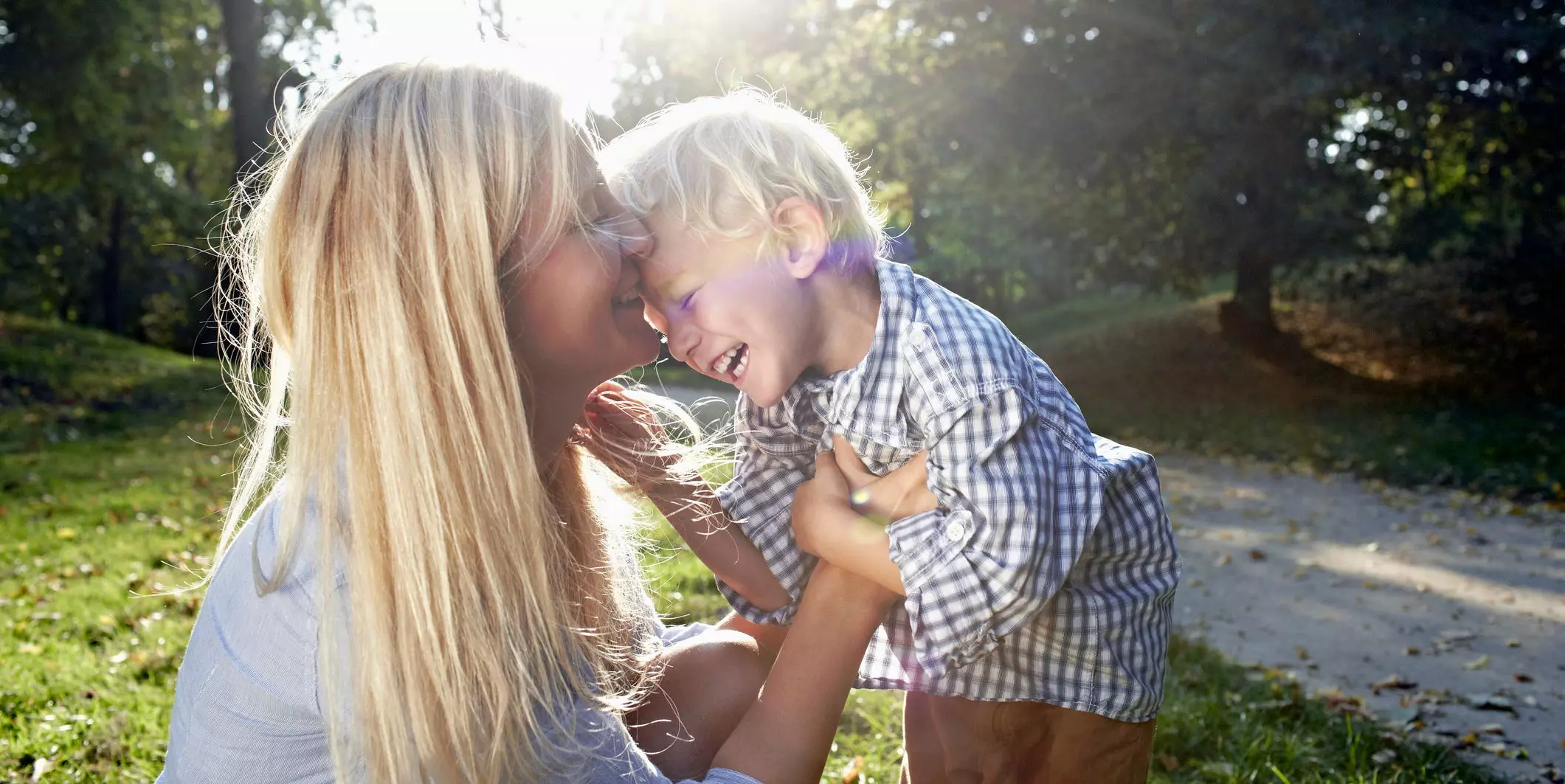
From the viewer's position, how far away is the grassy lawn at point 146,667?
3.27 metres

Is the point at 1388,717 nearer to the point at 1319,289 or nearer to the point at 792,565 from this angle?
the point at 792,565

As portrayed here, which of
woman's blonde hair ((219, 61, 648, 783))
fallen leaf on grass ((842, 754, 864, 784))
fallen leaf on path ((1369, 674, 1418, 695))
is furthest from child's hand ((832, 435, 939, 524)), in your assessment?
fallen leaf on path ((1369, 674, 1418, 695))

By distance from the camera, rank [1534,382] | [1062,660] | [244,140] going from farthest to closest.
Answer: [244,140] → [1534,382] → [1062,660]

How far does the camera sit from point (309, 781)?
5.48 ft

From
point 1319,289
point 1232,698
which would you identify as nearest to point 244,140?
point 1232,698

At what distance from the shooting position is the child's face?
223cm

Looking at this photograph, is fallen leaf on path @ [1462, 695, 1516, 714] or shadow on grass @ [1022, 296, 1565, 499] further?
shadow on grass @ [1022, 296, 1565, 499]

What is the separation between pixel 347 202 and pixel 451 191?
16 cm

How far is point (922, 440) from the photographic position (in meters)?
2.14

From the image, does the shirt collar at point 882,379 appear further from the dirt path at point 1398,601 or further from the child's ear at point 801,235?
the dirt path at point 1398,601

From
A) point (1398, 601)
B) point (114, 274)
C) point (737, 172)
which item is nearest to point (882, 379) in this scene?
point (737, 172)

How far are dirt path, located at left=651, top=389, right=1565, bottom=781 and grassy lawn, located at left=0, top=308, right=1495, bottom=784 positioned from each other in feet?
1.47

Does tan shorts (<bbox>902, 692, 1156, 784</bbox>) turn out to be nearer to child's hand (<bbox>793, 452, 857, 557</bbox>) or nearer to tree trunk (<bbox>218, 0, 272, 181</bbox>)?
child's hand (<bbox>793, 452, 857, 557</bbox>)

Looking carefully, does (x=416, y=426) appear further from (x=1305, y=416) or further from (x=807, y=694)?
(x=1305, y=416)
